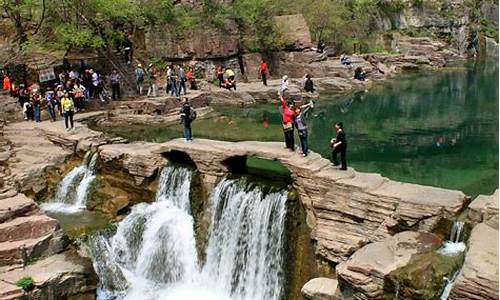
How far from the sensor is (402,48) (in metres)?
52.5

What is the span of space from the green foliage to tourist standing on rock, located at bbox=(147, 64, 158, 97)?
17.5 meters

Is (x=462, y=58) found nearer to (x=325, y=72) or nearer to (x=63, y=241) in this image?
(x=325, y=72)

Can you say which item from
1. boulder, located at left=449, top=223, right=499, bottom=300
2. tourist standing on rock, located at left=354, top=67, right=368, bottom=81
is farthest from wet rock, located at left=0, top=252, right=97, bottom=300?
tourist standing on rock, located at left=354, top=67, right=368, bottom=81

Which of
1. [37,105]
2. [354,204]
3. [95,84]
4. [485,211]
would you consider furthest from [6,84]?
[485,211]

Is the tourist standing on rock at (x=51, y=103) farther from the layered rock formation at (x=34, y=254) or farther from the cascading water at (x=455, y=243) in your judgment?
the cascading water at (x=455, y=243)

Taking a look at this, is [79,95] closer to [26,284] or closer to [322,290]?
[26,284]

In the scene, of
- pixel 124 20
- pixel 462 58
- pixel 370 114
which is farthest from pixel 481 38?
pixel 124 20

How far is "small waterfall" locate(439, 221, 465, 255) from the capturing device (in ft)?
39.1

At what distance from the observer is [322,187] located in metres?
14.9

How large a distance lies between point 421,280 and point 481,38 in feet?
176

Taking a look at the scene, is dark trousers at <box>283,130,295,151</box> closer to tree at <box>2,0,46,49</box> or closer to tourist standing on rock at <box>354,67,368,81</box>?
tree at <box>2,0,46,49</box>

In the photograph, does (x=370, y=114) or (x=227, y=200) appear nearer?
(x=227, y=200)

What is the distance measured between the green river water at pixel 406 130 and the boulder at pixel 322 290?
6379 millimetres

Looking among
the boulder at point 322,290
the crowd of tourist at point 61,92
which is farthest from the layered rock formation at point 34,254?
the crowd of tourist at point 61,92
